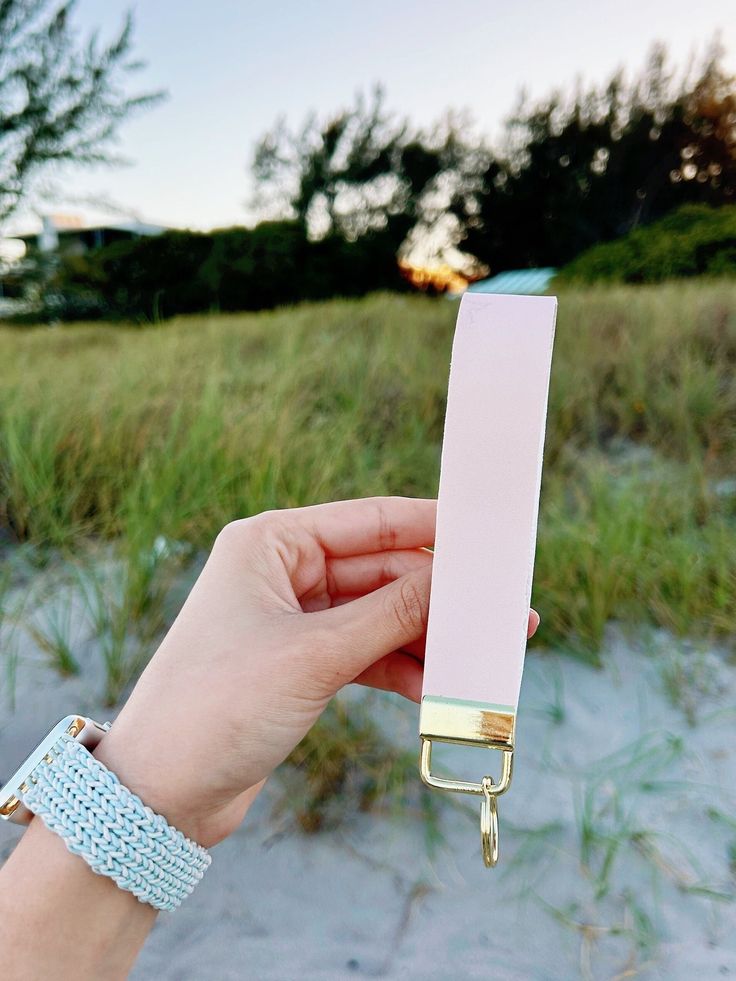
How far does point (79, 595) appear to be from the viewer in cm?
194

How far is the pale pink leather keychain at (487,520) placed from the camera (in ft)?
2.24

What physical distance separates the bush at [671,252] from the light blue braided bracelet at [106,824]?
5.27m

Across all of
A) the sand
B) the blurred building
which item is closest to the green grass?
the sand

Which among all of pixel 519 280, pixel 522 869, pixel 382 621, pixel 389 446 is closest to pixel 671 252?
pixel 519 280

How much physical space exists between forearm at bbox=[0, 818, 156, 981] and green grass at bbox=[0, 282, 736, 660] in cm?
99

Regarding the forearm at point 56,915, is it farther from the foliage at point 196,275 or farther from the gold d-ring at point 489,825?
the foliage at point 196,275

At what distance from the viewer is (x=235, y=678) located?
0.87 m

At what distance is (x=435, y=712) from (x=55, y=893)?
0.47 m

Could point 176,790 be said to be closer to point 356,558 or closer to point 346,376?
point 356,558

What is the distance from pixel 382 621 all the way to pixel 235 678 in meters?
0.20

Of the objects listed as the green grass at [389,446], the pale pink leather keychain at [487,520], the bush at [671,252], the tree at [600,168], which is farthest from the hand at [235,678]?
the tree at [600,168]

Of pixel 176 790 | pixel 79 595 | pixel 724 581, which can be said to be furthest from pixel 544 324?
pixel 79 595

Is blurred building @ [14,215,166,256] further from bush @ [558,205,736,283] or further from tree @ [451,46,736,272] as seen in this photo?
bush @ [558,205,736,283]

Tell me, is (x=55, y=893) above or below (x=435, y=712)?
below
